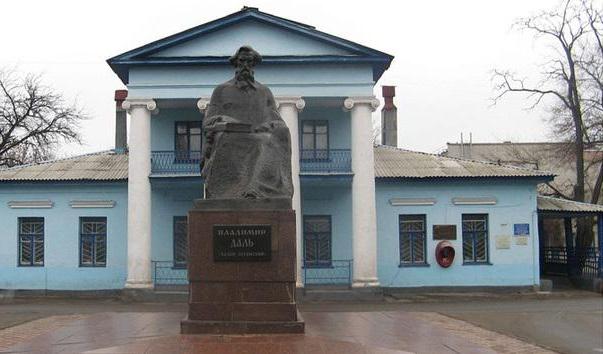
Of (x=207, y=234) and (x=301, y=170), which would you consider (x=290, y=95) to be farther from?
(x=207, y=234)

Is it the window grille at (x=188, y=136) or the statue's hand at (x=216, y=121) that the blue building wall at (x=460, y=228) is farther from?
the statue's hand at (x=216, y=121)

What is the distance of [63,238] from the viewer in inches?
909

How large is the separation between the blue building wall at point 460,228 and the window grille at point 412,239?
197 mm

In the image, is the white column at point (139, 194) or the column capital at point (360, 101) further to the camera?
the column capital at point (360, 101)

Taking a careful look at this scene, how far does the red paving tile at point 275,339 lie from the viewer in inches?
290

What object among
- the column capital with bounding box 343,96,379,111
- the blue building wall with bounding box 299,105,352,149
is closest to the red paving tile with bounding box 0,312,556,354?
the column capital with bounding box 343,96,379,111

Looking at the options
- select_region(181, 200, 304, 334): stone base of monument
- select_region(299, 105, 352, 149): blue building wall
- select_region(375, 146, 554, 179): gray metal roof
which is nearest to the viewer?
select_region(181, 200, 304, 334): stone base of monument

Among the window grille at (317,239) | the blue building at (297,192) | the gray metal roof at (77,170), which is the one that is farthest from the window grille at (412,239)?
the gray metal roof at (77,170)

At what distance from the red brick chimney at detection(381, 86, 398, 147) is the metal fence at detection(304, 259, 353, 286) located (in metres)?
7.33

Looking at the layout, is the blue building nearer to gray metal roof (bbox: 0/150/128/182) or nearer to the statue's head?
gray metal roof (bbox: 0/150/128/182)

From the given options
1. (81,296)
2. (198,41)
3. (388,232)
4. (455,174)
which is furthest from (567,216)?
(81,296)

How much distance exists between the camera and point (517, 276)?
22.9m

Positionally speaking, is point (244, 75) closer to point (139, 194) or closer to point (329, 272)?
point (139, 194)

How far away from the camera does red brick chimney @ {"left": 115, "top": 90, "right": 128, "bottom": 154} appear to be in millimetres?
26875
